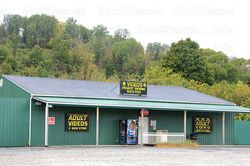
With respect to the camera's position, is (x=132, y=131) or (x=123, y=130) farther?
(x=132, y=131)

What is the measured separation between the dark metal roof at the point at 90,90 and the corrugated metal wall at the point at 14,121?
1047 millimetres

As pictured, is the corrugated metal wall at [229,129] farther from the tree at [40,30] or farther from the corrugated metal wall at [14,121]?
the tree at [40,30]

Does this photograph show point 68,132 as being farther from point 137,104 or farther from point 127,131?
point 137,104

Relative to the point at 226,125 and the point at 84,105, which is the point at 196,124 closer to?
the point at 226,125

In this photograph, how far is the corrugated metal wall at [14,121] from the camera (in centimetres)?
2911

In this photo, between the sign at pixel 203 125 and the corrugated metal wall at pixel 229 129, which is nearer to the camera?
the sign at pixel 203 125

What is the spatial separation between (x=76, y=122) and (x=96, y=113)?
1.51 meters

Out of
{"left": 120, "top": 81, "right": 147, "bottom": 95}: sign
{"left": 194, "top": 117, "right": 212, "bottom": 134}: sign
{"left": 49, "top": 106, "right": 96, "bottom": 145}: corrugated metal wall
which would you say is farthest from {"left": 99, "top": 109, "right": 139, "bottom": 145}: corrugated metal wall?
{"left": 194, "top": 117, "right": 212, "bottom": 134}: sign

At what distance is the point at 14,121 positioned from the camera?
2950 cm

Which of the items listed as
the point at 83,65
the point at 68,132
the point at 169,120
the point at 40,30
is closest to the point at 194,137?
the point at 169,120

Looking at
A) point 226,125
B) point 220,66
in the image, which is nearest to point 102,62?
point 220,66

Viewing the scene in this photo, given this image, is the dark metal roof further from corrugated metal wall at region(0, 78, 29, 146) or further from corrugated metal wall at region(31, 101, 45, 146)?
corrugated metal wall at region(0, 78, 29, 146)

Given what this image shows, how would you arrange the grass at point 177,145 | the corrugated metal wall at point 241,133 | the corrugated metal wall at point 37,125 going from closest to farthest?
the corrugated metal wall at point 37,125 < the grass at point 177,145 < the corrugated metal wall at point 241,133

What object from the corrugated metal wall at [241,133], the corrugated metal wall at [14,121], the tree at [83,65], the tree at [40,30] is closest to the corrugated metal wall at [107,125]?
the corrugated metal wall at [14,121]
